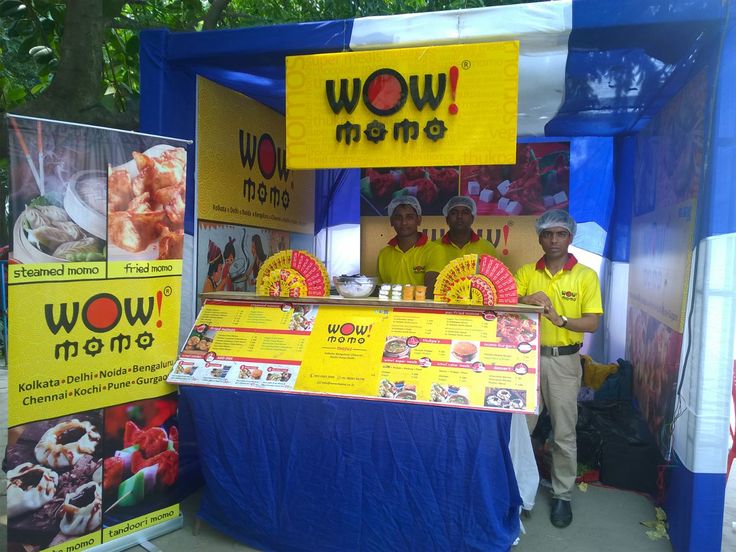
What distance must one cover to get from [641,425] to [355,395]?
2.40 metres

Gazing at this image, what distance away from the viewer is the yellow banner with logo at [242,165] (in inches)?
138

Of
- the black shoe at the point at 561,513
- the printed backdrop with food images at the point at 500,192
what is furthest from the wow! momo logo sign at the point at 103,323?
the printed backdrop with food images at the point at 500,192

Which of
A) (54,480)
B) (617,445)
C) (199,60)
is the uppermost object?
(199,60)

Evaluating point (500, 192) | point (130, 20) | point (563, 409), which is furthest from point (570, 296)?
point (130, 20)

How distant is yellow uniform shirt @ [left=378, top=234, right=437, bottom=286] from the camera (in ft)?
14.4

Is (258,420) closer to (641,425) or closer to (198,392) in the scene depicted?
(198,392)

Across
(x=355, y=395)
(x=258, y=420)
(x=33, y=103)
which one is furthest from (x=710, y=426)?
(x=33, y=103)

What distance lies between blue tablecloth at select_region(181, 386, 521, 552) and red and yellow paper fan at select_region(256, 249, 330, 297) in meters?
0.61

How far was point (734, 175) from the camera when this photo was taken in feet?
8.33

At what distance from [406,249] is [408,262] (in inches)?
4.9

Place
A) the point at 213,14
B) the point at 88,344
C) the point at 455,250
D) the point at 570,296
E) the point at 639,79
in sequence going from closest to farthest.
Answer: the point at 88,344 < the point at 570,296 < the point at 639,79 < the point at 213,14 < the point at 455,250

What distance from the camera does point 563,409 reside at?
10.2ft

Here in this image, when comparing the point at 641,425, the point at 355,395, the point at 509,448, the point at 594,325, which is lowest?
the point at 641,425

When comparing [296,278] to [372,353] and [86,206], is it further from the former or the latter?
[86,206]
